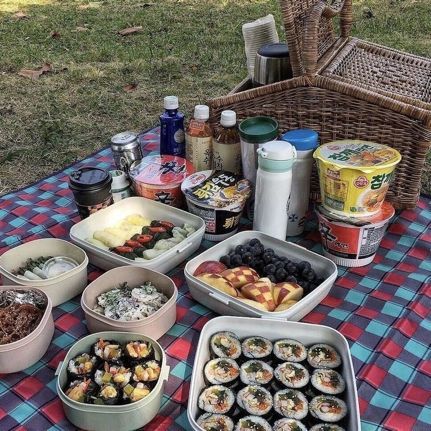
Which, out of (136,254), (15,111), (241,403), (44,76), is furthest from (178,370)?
(44,76)

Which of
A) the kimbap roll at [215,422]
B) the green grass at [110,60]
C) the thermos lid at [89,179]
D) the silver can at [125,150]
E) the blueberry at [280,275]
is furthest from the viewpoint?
the green grass at [110,60]

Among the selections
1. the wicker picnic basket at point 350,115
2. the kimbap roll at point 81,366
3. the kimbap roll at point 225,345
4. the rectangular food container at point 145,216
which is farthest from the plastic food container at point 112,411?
the wicker picnic basket at point 350,115

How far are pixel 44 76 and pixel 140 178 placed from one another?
2.18 m

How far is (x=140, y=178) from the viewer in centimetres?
149

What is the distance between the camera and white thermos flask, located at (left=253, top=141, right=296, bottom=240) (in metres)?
1.26

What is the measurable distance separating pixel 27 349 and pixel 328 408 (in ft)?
1.94

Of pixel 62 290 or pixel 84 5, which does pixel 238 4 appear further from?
pixel 62 290

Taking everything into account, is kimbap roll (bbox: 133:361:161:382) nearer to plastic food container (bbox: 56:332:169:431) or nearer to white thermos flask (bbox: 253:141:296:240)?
plastic food container (bbox: 56:332:169:431)

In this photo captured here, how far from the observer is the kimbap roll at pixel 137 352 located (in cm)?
97

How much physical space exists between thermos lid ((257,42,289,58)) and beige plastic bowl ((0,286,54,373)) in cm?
97

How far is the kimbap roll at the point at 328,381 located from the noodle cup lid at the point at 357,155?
48 centimetres

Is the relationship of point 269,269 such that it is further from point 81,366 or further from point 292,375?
point 81,366

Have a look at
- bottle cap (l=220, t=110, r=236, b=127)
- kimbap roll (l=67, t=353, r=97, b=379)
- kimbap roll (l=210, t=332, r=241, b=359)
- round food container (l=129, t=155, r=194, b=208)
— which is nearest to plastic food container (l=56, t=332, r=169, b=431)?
kimbap roll (l=67, t=353, r=97, b=379)

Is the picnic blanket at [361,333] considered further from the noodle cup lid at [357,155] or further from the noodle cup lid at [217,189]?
the noodle cup lid at [357,155]
